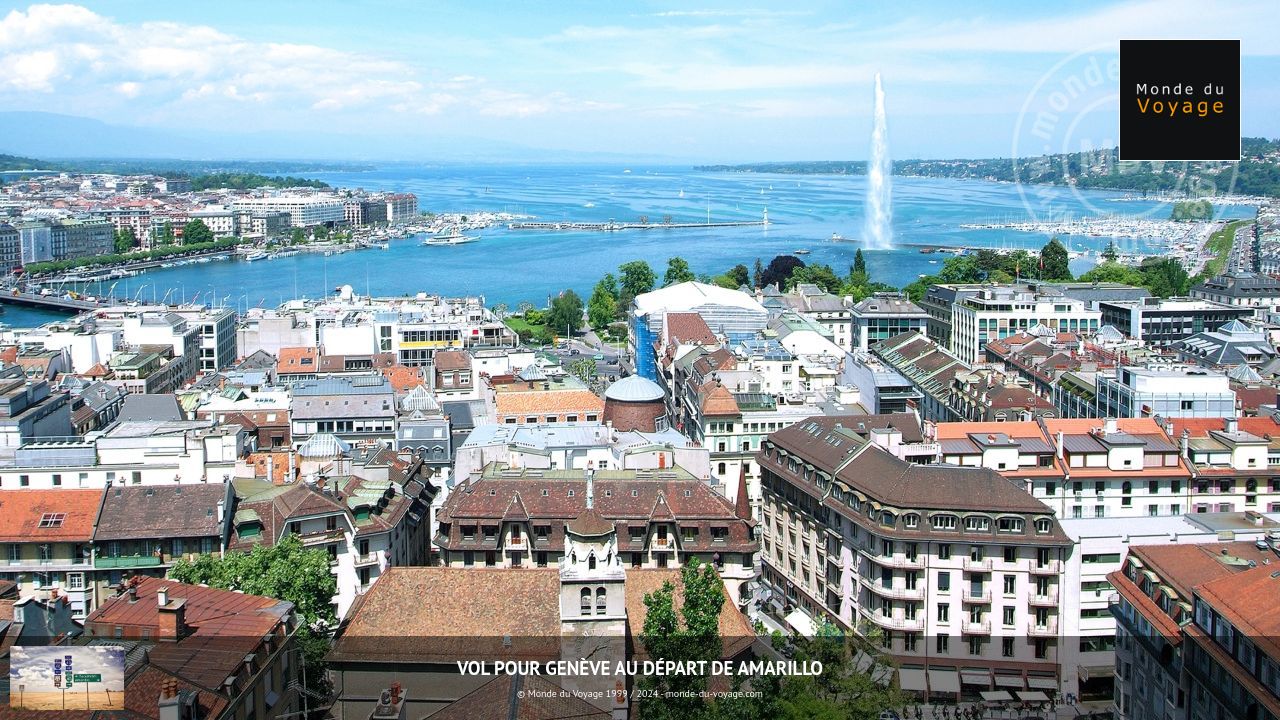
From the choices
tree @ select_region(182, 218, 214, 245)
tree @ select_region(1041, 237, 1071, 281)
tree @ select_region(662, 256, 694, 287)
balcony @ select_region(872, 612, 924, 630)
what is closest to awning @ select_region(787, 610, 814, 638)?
balcony @ select_region(872, 612, 924, 630)

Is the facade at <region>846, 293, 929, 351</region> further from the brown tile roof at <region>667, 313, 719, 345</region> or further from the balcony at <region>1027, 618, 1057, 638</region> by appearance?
the balcony at <region>1027, 618, 1057, 638</region>

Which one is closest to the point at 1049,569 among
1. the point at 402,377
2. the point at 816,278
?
the point at 402,377

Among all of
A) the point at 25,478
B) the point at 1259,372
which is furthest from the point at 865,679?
the point at 1259,372

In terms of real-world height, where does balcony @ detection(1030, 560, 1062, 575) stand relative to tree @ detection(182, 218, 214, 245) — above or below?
below

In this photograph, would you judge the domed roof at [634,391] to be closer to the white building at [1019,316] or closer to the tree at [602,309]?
the white building at [1019,316]

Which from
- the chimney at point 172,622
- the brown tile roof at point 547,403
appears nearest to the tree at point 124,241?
the brown tile roof at point 547,403

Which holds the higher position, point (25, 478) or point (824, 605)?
point (25, 478)

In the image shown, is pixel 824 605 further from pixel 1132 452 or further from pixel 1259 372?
pixel 1259 372
